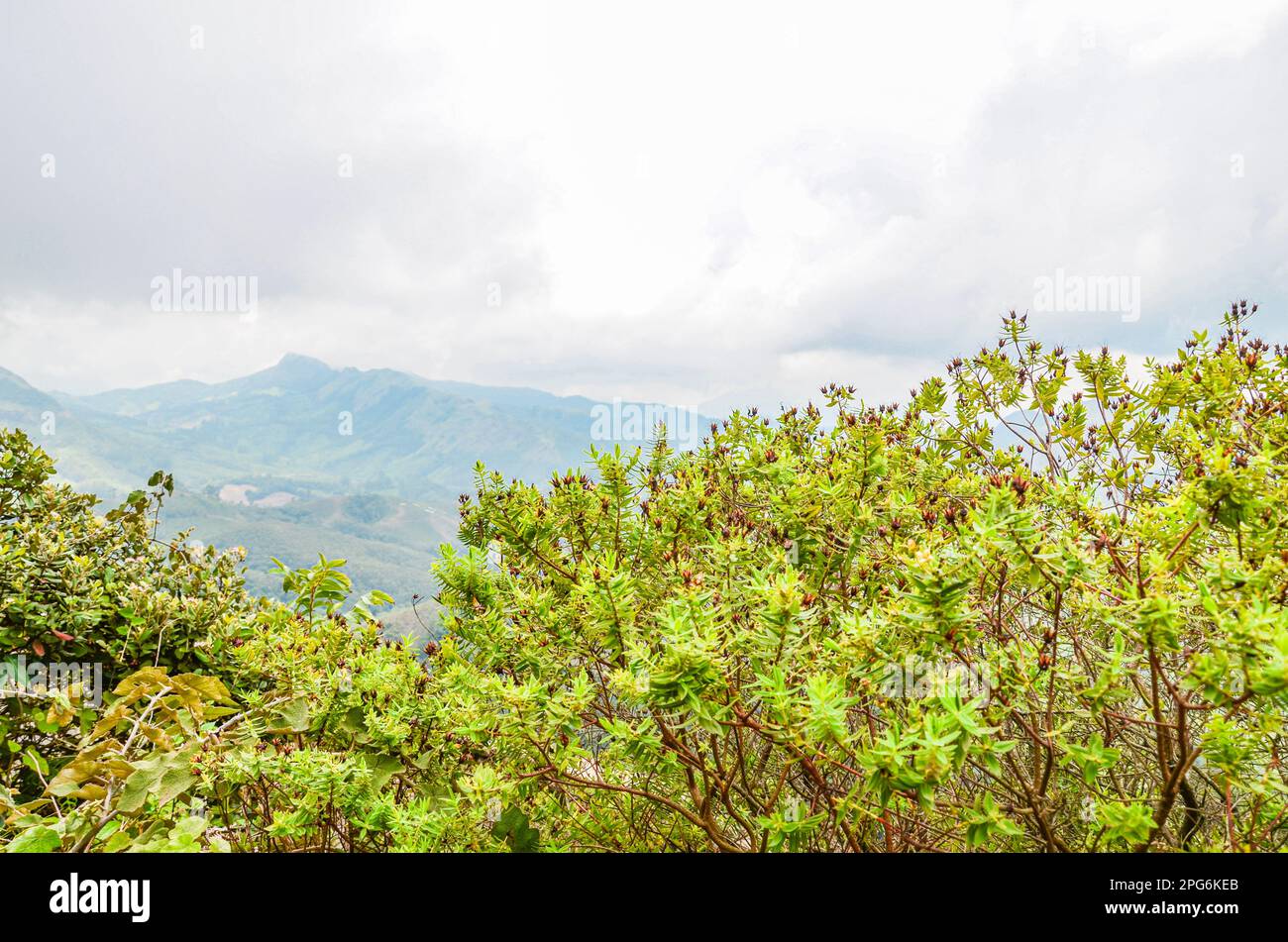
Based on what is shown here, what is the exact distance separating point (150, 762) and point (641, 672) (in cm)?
166

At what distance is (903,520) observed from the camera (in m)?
2.65

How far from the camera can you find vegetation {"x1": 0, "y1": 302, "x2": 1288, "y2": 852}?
5.27 feet

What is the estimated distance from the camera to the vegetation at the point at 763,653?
1606 mm

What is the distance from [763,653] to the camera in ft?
5.87

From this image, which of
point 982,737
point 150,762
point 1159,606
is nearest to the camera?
point 1159,606

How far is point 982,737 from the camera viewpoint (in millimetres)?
1593

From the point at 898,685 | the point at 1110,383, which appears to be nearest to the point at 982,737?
the point at 898,685

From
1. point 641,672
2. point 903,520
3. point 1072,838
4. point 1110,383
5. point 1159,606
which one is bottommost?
point 1072,838

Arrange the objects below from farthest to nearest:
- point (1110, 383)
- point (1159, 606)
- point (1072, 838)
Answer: point (1110, 383), point (1072, 838), point (1159, 606)
